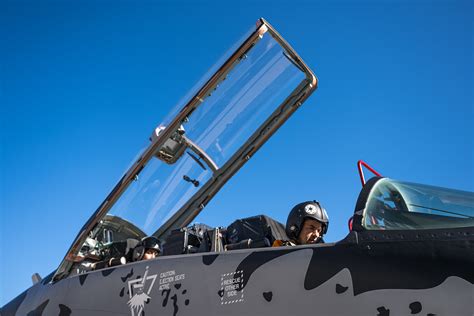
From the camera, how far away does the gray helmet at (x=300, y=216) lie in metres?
4.73

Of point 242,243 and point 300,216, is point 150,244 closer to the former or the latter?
point 242,243

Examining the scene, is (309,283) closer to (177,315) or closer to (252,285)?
(252,285)

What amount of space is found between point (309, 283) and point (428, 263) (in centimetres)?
80

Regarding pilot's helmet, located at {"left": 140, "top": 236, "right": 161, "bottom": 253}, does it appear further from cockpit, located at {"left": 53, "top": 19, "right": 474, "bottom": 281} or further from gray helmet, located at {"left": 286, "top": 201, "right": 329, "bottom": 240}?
gray helmet, located at {"left": 286, "top": 201, "right": 329, "bottom": 240}

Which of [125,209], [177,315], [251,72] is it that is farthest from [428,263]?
[125,209]

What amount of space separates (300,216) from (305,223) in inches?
3.7

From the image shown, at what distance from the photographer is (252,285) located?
3.56 m

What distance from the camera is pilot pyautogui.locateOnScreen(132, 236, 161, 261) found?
557cm

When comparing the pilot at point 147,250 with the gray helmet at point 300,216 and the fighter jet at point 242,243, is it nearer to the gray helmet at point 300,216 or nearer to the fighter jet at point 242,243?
the fighter jet at point 242,243

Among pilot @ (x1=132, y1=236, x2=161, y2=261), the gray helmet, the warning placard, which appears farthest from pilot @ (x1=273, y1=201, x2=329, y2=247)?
pilot @ (x1=132, y1=236, x2=161, y2=261)

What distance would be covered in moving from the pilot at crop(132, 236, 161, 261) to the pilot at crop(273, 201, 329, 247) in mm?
1761

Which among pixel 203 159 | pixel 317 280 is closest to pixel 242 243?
pixel 317 280

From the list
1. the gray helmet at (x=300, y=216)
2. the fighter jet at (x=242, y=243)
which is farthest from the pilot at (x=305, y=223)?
the fighter jet at (x=242, y=243)

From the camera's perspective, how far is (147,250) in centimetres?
561
